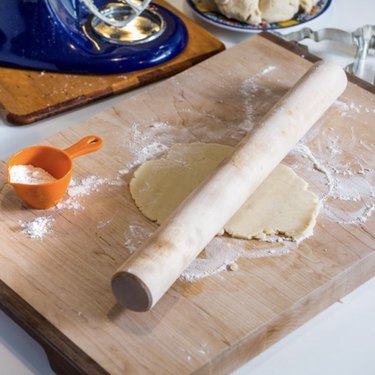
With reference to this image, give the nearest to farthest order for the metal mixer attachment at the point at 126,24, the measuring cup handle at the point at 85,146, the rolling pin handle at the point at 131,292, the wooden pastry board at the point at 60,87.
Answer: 1. the rolling pin handle at the point at 131,292
2. the measuring cup handle at the point at 85,146
3. the wooden pastry board at the point at 60,87
4. the metal mixer attachment at the point at 126,24

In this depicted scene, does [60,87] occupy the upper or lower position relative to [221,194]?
lower

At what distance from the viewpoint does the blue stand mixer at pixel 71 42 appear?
4.97 ft

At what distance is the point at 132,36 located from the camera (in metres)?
1.59

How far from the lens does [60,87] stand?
1497 mm

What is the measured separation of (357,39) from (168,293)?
0.73 meters

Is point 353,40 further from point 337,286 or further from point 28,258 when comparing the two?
point 28,258

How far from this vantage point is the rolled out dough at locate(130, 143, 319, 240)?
117 centimetres

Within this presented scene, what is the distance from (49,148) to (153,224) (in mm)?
177

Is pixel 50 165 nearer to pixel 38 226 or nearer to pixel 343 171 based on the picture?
pixel 38 226

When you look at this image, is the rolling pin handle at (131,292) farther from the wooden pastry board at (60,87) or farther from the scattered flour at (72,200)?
the wooden pastry board at (60,87)

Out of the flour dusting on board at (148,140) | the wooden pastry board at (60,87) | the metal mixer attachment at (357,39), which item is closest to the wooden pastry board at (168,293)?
the flour dusting on board at (148,140)

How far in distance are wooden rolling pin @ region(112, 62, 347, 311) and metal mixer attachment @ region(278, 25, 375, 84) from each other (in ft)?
0.76

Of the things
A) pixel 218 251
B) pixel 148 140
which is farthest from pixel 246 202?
pixel 148 140

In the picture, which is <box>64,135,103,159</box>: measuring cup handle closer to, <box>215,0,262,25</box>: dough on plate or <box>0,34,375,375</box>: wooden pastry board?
<box>0,34,375,375</box>: wooden pastry board
